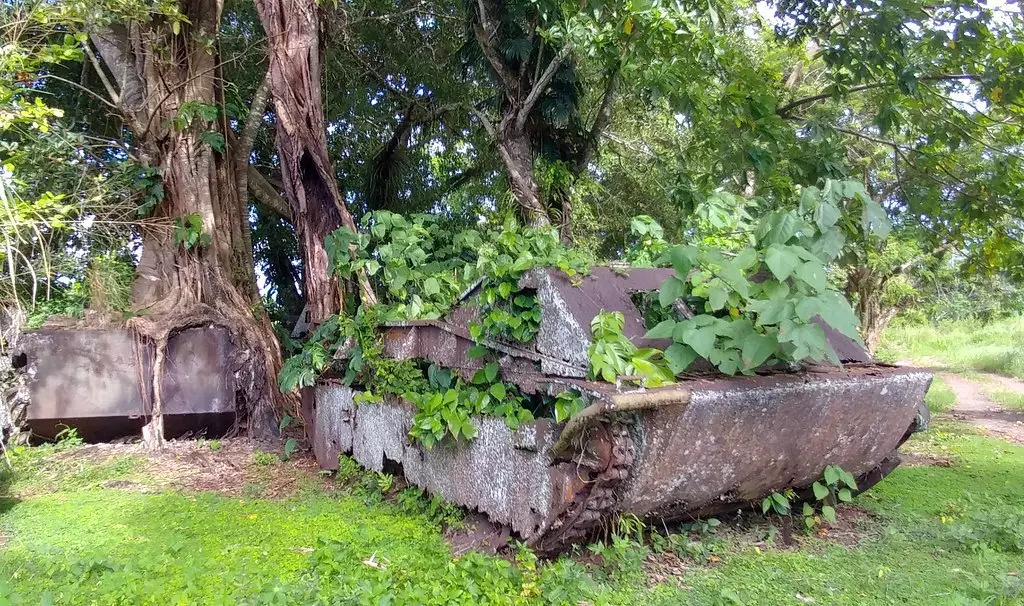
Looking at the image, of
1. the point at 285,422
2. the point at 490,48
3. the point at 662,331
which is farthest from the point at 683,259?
the point at 490,48

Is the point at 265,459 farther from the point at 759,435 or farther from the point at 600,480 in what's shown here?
the point at 759,435

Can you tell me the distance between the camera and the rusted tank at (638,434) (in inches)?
114

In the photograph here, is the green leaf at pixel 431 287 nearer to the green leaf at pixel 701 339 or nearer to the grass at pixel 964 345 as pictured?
the green leaf at pixel 701 339

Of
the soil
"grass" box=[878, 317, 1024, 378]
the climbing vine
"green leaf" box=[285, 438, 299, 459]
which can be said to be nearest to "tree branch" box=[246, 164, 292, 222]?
the soil

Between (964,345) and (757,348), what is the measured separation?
837 inches

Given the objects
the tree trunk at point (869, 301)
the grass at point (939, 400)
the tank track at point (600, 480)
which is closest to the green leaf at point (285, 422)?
the tank track at point (600, 480)

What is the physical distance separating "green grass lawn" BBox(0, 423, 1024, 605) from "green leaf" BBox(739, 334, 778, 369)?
3.22 ft

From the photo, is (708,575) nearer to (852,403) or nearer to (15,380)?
(852,403)

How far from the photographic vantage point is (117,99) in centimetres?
689

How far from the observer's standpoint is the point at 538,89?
733cm

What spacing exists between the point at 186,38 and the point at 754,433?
264 inches

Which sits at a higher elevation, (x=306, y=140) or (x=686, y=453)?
(x=306, y=140)

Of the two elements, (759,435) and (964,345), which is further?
(964,345)

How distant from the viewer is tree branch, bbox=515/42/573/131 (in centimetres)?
695
